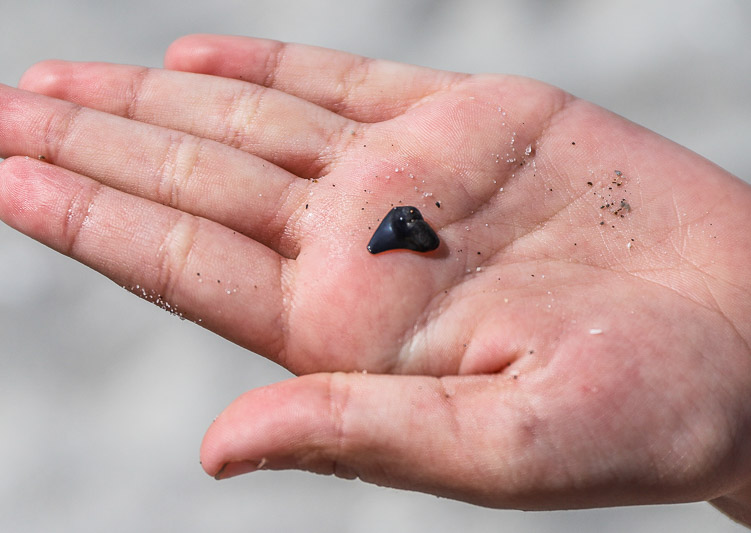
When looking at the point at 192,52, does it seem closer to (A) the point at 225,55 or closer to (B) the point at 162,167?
(A) the point at 225,55

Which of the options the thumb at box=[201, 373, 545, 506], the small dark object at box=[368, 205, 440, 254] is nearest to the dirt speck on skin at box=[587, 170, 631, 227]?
the small dark object at box=[368, 205, 440, 254]

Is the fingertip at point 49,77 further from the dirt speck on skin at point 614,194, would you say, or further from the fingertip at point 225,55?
the dirt speck on skin at point 614,194

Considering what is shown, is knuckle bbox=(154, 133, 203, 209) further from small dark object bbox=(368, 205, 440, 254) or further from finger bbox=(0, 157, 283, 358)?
small dark object bbox=(368, 205, 440, 254)

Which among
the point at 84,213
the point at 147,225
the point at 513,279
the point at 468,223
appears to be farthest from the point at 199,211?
the point at 513,279

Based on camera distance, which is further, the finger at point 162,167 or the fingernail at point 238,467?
the finger at point 162,167

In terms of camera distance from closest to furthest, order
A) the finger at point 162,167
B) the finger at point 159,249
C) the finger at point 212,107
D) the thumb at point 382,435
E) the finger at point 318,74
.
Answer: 1. the thumb at point 382,435
2. the finger at point 159,249
3. the finger at point 162,167
4. the finger at point 212,107
5. the finger at point 318,74

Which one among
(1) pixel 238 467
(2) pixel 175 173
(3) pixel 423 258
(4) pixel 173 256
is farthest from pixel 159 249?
(3) pixel 423 258

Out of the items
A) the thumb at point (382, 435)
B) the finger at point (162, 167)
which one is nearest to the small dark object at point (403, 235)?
the finger at point (162, 167)
